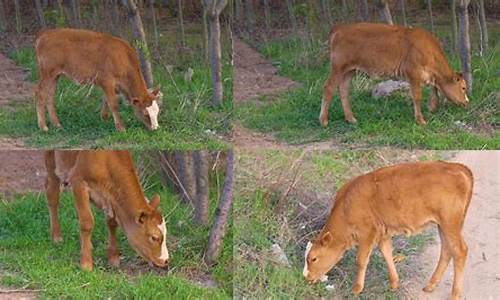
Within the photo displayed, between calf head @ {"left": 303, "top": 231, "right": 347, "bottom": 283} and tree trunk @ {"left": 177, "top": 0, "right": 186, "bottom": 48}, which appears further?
tree trunk @ {"left": 177, "top": 0, "right": 186, "bottom": 48}

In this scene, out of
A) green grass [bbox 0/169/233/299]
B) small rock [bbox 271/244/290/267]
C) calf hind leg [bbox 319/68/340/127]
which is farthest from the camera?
calf hind leg [bbox 319/68/340/127]

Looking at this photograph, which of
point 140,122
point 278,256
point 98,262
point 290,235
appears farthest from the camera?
point 140,122

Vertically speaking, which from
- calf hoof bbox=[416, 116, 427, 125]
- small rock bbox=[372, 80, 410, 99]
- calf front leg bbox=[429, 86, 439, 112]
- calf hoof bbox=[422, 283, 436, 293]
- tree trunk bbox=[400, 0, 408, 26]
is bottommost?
calf hoof bbox=[422, 283, 436, 293]

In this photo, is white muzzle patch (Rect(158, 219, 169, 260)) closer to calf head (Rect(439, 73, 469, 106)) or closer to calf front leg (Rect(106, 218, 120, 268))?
calf front leg (Rect(106, 218, 120, 268))

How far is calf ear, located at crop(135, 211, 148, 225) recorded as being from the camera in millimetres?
8004

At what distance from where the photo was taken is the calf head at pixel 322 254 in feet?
25.2

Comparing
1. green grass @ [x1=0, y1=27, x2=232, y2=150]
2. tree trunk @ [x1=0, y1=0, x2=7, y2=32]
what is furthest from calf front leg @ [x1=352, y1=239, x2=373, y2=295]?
tree trunk @ [x1=0, y1=0, x2=7, y2=32]

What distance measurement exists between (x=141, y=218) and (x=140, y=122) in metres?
1.77

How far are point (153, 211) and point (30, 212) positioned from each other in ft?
6.19

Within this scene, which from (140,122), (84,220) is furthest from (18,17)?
(84,220)

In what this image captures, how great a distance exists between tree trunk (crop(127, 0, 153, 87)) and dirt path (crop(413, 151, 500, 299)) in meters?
3.16

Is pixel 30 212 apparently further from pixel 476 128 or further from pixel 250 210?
pixel 476 128

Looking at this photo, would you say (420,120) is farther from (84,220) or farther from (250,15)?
(84,220)

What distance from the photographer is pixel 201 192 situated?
910cm
